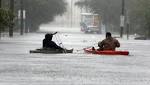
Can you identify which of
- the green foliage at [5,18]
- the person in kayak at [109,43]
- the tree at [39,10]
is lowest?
the person in kayak at [109,43]

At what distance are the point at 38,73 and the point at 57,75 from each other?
3.32 ft

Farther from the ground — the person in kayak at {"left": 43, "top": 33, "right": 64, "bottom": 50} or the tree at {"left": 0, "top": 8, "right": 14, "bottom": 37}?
the tree at {"left": 0, "top": 8, "right": 14, "bottom": 37}

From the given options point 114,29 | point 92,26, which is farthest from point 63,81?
point 114,29

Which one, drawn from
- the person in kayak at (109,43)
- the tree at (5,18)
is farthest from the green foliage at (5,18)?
the person in kayak at (109,43)

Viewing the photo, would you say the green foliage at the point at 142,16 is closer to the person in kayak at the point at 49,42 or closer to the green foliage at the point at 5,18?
the green foliage at the point at 5,18

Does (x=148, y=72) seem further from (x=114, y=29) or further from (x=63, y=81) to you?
(x=114, y=29)

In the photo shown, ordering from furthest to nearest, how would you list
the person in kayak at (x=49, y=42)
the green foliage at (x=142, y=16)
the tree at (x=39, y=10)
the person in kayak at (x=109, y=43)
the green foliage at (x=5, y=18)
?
the tree at (x=39, y=10) < the green foliage at (x=142, y=16) < the green foliage at (x=5, y=18) < the person in kayak at (x=109, y=43) < the person in kayak at (x=49, y=42)

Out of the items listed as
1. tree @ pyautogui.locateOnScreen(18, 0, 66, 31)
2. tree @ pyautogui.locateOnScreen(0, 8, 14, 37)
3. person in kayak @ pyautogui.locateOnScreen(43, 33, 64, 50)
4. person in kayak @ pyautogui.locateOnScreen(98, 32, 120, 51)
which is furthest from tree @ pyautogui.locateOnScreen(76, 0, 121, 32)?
person in kayak @ pyautogui.locateOnScreen(43, 33, 64, 50)

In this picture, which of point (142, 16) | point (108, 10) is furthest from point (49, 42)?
point (108, 10)

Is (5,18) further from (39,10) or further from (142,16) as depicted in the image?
(39,10)

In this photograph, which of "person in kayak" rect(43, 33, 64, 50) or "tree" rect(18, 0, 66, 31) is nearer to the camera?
"person in kayak" rect(43, 33, 64, 50)

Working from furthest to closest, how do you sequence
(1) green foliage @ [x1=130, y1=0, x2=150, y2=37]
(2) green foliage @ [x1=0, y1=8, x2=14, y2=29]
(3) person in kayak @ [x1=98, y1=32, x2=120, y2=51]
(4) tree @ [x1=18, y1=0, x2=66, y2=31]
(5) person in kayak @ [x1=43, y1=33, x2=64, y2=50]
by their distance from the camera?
(4) tree @ [x1=18, y1=0, x2=66, y2=31] → (1) green foliage @ [x1=130, y1=0, x2=150, y2=37] → (2) green foliage @ [x1=0, y1=8, x2=14, y2=29] → (3) person in kayak @ [x1=98, y1=32, x2=120, y2=51] → (5) person in kayak @ [x1=43, y1=33, x2=64, y2=50]

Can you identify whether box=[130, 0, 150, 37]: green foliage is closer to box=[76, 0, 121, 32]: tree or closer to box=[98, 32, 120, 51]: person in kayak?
box=[76, 0, 121, 32]: tree

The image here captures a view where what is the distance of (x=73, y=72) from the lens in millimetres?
22516
